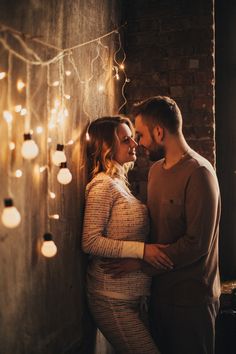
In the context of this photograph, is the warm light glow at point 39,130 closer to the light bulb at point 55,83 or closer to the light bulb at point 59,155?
the light bulb at point 59,155

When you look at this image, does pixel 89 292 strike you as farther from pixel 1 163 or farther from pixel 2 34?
pixel 2 34

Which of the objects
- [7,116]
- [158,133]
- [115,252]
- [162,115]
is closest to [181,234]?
[115,252]

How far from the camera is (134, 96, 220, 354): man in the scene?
2.43m

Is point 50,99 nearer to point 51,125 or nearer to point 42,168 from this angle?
point 51,125

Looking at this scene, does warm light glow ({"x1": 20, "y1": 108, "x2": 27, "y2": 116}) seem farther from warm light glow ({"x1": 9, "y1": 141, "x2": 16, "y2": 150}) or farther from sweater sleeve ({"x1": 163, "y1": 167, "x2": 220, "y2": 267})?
sweater sleeve ({"x1": 163, "y1": 167, "x2": 220, "y2": 267})

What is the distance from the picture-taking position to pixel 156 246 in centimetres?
248

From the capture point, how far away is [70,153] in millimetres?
2496

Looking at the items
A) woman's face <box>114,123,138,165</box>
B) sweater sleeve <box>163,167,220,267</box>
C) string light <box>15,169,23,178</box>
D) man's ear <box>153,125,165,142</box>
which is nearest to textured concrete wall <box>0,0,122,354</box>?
string light <box>15,169,23,178</box>

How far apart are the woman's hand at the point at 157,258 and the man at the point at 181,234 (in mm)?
29

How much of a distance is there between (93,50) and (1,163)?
1.37 m

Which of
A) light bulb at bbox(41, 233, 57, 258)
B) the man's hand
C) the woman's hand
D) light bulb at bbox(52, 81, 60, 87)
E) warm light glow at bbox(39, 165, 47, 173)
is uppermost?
light bulb at bbox(52, 81, 60, 87)

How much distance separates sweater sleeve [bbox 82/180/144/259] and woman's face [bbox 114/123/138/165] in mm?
250

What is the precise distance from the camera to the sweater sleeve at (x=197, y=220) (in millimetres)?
2400

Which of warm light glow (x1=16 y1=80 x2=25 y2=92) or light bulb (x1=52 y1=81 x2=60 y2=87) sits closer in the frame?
warm light glow (x1=16 y1=80 x2=25 y2=92)
